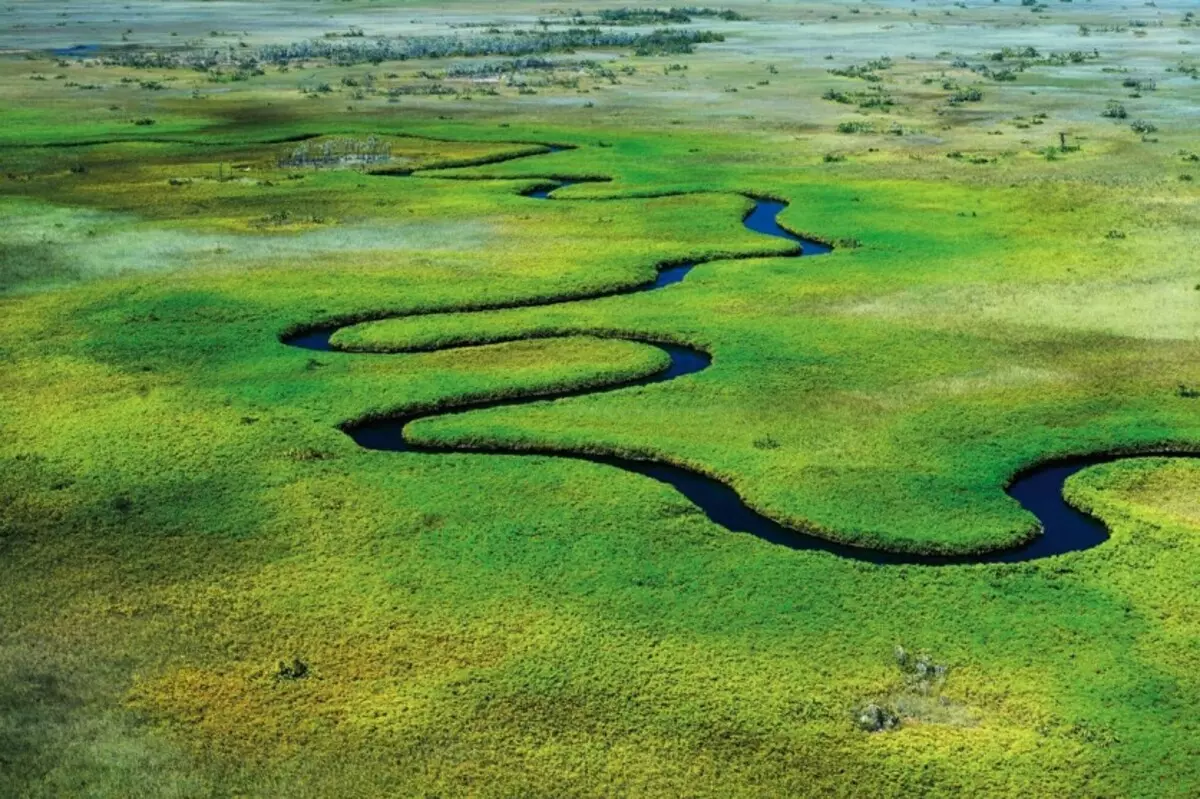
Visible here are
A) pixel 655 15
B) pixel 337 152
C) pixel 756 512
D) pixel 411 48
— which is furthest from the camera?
pixel 655 15

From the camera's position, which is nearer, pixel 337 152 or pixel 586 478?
pixel 586 478

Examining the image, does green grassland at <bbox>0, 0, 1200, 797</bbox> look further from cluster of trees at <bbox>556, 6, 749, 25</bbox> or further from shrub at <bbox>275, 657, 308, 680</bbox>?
cluster of trees at <bbox>556, 6, 749, 25</bbox>

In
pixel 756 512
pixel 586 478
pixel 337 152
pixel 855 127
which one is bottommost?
pixel 756 512

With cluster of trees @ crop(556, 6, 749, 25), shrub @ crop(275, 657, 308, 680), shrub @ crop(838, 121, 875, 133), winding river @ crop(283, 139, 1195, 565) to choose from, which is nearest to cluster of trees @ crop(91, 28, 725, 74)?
cluster of trees @ crop(556, 6, 749, 25)

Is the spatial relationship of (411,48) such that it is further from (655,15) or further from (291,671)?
(291,671)

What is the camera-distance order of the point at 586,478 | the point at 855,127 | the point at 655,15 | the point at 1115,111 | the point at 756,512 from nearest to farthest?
the point at 756,512 → the point at 586,478 → the point at 855,127 → the point at 1115,111 → the point at 655,15

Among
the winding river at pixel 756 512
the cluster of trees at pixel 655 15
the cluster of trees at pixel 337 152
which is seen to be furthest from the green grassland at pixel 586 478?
the cluster of trees at pixel 655 15

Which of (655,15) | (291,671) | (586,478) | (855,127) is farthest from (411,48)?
(291,671)

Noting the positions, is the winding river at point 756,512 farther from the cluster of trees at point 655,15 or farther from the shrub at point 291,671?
the cluster of trees at point 655,15

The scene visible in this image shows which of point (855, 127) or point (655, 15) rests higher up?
point (655, 15)
